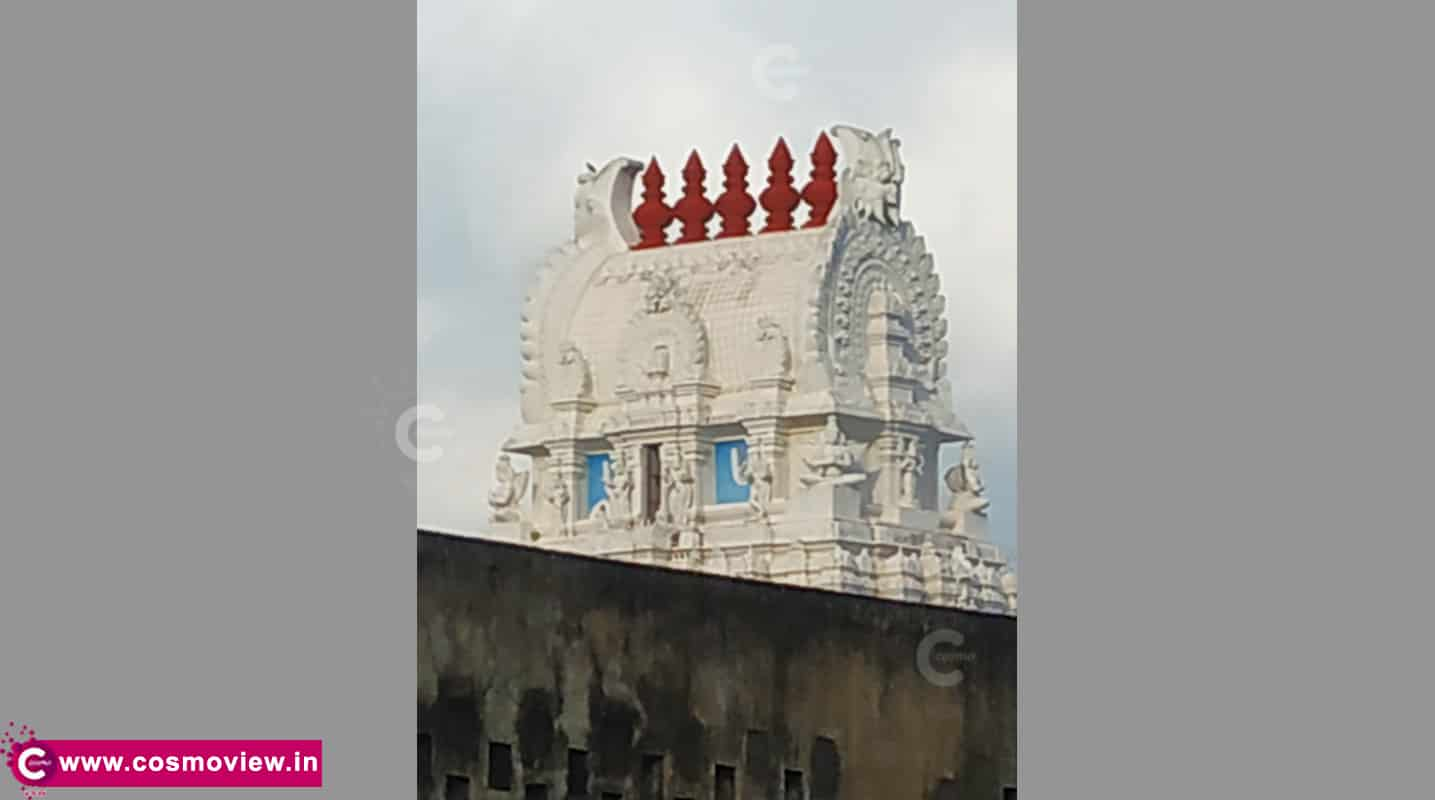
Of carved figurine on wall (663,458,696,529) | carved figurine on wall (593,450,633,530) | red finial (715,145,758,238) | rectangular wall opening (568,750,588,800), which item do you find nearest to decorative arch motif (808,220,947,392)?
red finial (715,145,758,238)

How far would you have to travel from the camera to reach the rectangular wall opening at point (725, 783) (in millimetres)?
14836

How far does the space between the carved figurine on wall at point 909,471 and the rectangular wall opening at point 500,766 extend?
→ 737 centimetres

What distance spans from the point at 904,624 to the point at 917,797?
776 millimetres

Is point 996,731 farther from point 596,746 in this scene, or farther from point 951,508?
point 951,508

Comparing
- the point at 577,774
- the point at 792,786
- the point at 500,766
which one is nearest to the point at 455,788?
the point at 500,766

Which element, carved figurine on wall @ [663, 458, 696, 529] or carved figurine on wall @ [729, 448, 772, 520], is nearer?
carved figurine on wall @ [729, 448, 772, 520]

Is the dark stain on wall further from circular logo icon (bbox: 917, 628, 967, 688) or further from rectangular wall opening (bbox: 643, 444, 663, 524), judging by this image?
rectangular wall opening (bbox: 643, 444, 663, 524)

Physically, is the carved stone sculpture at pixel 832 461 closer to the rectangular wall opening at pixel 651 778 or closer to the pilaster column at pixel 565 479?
the pilaster column at pixel 565 479

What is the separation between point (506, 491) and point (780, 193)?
2383 mm

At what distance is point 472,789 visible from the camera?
13.7 metres

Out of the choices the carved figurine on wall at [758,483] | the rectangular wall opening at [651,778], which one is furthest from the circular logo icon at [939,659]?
the carved figurine on wall at [758,483]

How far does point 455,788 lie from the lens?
13.7m
